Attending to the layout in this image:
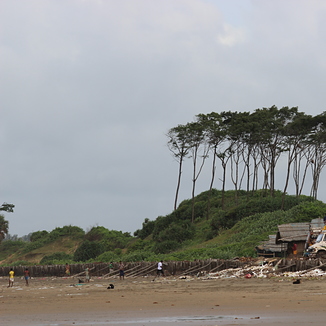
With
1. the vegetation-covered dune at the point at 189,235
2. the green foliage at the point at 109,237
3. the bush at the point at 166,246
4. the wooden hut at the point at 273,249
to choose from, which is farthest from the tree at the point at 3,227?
the wooden hut at the point at 273,249

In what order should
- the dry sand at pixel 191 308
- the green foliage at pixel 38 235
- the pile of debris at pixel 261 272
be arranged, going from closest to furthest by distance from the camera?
the dry sand at pixel 191 308
the pile of debris at pixel 261 272
the green foliage at pixel 38 235

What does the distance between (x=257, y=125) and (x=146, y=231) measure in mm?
21357

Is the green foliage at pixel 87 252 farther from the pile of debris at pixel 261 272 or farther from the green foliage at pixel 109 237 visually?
the pile of debris at pixel 261 272

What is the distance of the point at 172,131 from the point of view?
232 feet

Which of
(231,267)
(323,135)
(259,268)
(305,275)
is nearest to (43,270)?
(231,267)

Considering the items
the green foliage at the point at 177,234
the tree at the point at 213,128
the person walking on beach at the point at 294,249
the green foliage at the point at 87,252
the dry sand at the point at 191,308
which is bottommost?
the dry sand at the point at 191,308

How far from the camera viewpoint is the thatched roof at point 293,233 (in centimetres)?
3556

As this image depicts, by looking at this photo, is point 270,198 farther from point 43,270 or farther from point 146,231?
point 43,270

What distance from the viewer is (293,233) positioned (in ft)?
118

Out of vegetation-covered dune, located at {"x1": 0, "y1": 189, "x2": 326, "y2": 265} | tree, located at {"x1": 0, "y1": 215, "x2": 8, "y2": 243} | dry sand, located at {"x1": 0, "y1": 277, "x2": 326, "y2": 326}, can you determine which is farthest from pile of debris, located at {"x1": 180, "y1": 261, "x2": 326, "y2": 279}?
tree, located at {"x1": 0, "y1": 215, "x2": 8, "y2": 243}

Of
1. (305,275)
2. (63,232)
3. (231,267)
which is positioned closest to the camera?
(305,275)

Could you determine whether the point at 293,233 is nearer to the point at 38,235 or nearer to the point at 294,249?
the point at 294,249

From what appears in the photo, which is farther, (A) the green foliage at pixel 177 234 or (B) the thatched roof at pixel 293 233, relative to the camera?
(A) the green foliage at pixel 177 234

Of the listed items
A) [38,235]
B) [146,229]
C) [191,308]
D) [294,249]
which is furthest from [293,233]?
[38,235]
